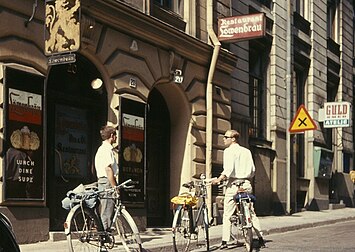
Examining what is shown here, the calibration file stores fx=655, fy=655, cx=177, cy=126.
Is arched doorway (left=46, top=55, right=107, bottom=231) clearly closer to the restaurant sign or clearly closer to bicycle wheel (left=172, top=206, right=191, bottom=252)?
bicycle wheel (left=172, top=206, right=191, bottom=252)

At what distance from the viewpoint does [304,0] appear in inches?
987

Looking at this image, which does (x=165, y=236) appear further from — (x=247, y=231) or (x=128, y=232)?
(x=128, y=232)

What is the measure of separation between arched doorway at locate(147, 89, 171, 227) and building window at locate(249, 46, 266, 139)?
4.76 m

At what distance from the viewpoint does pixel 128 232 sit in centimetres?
907

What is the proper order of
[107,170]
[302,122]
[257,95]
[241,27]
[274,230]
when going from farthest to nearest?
[257,95], [302,122], [241,27], [274,230], [107,170]

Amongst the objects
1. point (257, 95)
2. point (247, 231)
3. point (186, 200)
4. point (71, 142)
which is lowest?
point (247, 231)

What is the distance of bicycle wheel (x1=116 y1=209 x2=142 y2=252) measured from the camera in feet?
29.3

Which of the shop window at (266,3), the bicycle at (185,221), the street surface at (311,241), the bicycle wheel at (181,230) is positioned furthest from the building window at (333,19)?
the bicycle wheel at (181,230)

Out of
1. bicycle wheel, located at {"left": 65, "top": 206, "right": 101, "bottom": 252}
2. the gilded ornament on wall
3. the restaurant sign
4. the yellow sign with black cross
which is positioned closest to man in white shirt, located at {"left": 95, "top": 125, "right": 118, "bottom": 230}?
bicycle wheel, located at {"left": 65, "top": 206, "right": 101, "bottom": 252}

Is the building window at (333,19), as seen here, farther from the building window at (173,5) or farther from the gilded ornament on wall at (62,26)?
the gilded ornament on wall at (62,26)

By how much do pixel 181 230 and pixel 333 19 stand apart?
20871mm

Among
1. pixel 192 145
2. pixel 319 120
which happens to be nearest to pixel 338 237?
pixel 192 145

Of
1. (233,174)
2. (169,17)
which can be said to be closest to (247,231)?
(233,174)

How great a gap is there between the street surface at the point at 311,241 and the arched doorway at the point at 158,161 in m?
2.79
